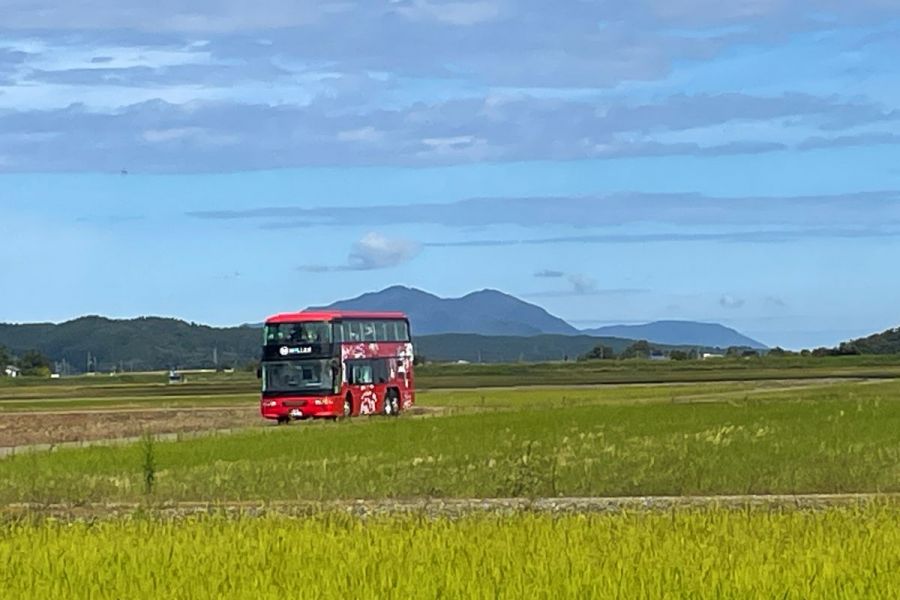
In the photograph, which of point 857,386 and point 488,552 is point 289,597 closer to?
point 488,552

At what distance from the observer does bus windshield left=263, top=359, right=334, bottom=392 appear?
6731 cm

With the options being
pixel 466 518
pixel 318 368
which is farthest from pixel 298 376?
pixel 466 518

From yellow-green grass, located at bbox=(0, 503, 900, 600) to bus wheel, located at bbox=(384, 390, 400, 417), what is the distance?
172 feet

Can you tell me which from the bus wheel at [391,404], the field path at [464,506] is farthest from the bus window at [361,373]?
the field path at [464,506]

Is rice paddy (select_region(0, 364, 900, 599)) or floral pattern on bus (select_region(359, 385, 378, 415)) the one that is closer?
rice paddy (select_region(0, 364, 900, 599))

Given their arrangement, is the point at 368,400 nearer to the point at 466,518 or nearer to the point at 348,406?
the point at 348,406

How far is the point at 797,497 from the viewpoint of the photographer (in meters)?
25.7

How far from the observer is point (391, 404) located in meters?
73.2

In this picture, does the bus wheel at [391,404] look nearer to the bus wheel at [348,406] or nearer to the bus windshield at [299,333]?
the bus wheel at [348,406]

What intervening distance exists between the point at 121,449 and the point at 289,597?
32.1m

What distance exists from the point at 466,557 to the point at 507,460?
1974cm

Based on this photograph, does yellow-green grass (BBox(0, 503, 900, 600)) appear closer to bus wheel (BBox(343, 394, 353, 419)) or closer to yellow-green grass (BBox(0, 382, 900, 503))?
yellow-green grass (BBox(0, 382, 900, 503))

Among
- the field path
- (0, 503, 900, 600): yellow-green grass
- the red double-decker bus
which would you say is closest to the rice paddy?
(0, 503, 900, 600): yellow-green grass

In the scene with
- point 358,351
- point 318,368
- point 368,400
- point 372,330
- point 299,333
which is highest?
point 372,330
